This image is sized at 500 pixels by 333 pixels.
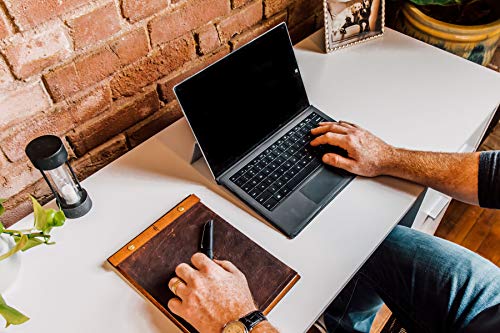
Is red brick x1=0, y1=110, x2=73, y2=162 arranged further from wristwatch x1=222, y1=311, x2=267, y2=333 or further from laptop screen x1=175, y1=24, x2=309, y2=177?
wristwatch x1=222, y1=311, x2=267, y2=333

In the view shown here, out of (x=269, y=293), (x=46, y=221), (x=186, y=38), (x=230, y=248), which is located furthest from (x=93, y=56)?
(x=269, y=293)

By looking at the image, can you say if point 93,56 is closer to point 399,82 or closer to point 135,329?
point 135,329

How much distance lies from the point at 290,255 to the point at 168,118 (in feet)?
1.81

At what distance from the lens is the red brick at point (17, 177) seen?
0.91 m

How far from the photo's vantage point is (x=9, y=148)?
88cm

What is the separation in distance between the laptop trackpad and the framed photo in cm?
47

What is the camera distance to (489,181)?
94 cm

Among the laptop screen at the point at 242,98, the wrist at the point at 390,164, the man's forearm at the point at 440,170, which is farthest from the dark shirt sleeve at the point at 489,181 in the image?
the laptop screen at the point at 242,98

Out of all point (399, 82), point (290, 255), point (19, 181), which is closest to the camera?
point (290, 255)

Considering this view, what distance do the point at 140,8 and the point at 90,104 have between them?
0.79ft

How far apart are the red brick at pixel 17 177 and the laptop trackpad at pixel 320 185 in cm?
59

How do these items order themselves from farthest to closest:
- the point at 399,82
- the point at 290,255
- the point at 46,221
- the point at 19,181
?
the point at 399,82 → the point at 19,181 → the point at 290,255 → the point at 46,221

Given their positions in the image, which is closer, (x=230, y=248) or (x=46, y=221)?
(x=46, y=221)

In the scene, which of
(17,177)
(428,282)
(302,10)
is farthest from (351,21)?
(17,177)
